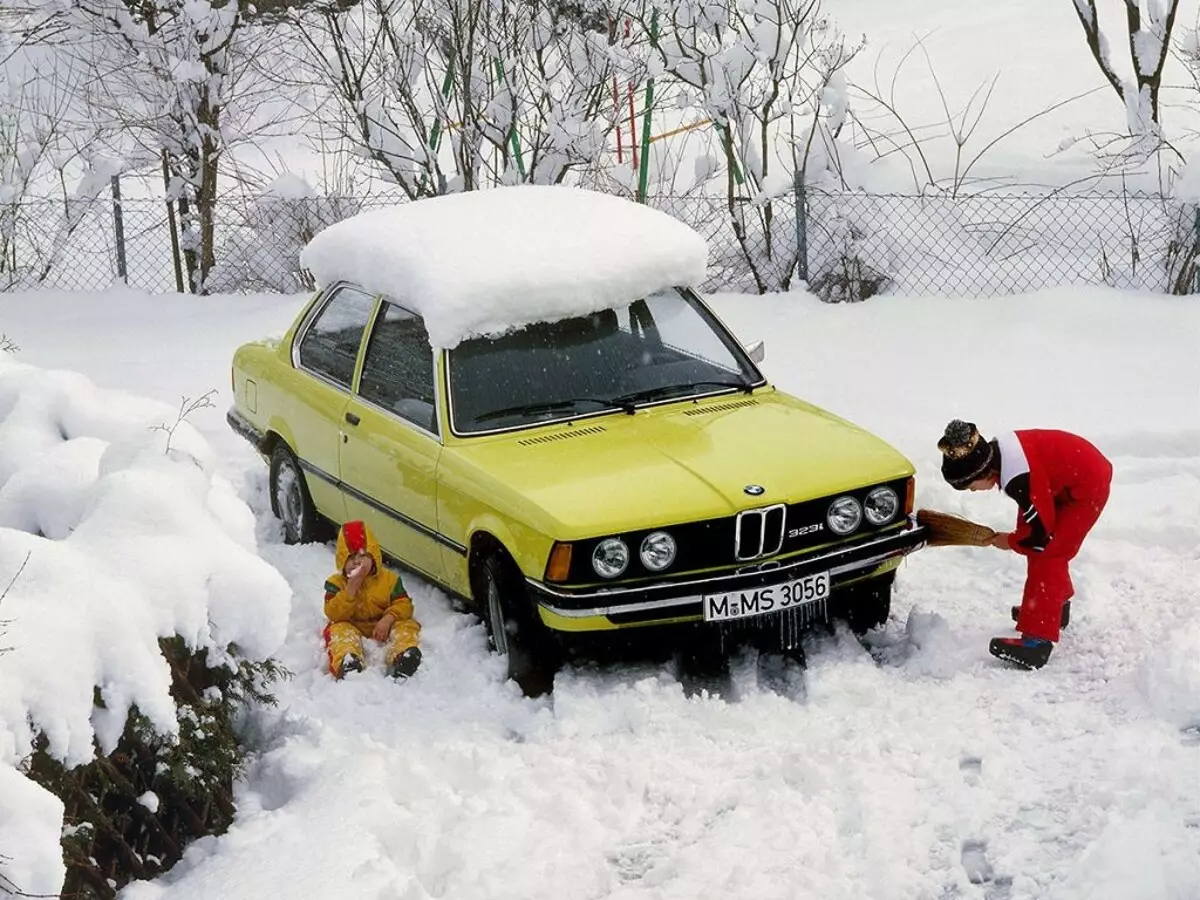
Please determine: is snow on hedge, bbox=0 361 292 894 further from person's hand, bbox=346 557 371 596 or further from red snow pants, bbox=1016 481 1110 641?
red snow pants, bbox=1016 481 1110 641

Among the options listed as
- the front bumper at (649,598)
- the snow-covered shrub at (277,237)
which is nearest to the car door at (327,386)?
the front bumper at (649,598)

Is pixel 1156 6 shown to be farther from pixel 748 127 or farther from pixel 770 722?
pixel 770 722

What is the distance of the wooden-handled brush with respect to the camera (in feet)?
20.4

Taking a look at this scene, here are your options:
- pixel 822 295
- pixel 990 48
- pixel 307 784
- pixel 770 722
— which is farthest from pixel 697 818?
pixel 990 48

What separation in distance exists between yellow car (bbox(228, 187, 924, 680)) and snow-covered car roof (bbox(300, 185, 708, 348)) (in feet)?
0.04

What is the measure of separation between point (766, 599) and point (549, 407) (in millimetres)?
1320

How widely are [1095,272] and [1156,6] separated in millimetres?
2069

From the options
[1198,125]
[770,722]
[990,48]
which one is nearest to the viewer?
[770,722]

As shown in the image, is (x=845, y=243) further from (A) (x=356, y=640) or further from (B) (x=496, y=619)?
(A) (x=356, y=640)

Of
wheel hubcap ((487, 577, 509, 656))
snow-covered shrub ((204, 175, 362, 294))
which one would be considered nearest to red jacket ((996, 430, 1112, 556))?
wheel hubcap ((487, 577, 509, 656))

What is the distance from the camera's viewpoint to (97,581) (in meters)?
4.57

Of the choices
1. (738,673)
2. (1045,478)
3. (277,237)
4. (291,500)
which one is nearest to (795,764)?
(738,673)

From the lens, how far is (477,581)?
627 cm

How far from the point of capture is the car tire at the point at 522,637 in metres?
5.93
